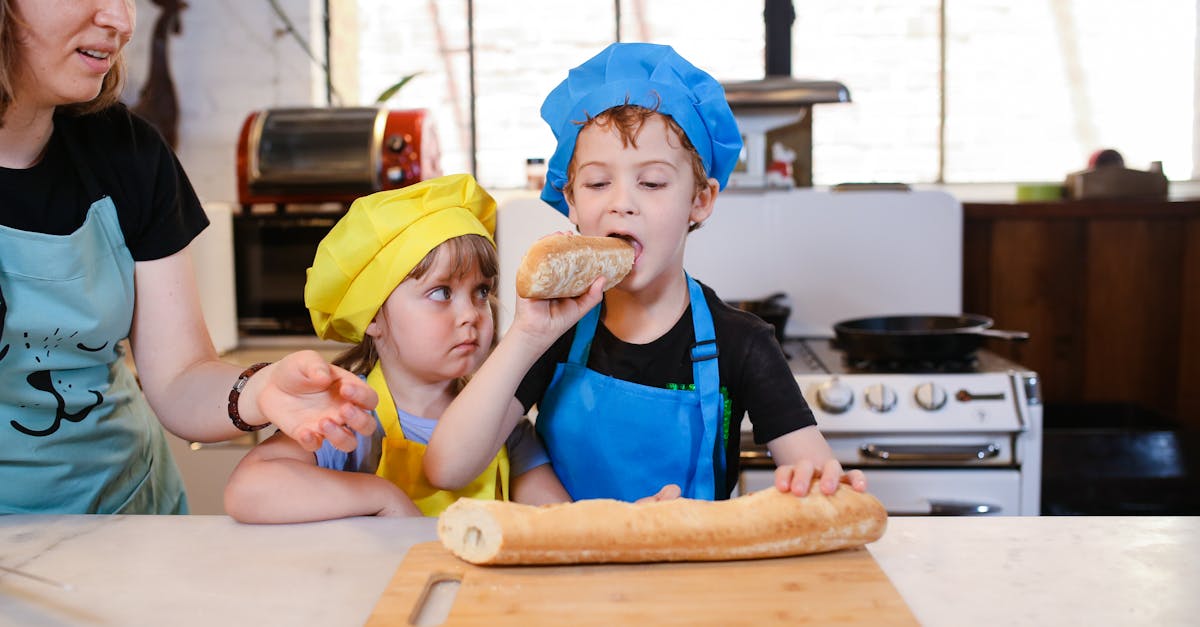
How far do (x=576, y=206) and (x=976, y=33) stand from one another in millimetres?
3813

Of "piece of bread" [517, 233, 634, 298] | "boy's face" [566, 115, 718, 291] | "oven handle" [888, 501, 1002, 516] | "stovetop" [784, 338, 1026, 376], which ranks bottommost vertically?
"oven handle" [888, 501, 1002, 516]

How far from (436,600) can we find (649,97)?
0.63m

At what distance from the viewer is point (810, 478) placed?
86 cm

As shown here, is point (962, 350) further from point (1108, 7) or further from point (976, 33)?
point (1108, 7)

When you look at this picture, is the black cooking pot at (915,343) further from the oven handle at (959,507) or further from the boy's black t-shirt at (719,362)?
the boy's black t-shirt at (719,362)

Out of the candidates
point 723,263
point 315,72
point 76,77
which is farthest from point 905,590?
point 315,72

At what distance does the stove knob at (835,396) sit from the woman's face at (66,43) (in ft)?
4.99

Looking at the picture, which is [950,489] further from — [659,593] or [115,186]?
[115,186]

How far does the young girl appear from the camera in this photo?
1.15 metres

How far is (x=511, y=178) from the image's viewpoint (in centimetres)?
449

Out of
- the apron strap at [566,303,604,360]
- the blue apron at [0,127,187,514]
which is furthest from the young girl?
the blue apron at [0,127,187,514]

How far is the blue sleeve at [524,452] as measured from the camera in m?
1.25

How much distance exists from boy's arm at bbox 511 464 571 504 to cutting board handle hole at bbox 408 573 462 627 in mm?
460

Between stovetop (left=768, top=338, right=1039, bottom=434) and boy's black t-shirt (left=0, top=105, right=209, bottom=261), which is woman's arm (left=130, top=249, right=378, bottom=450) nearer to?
boy's black t-shirt (left=0, top=105, right=209, bottom=261)
